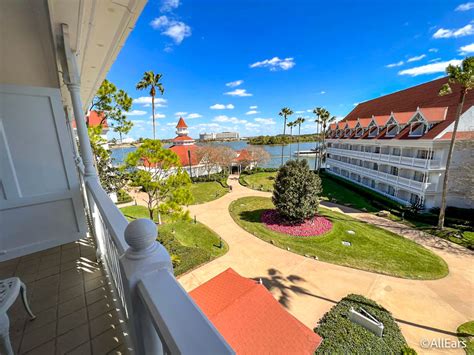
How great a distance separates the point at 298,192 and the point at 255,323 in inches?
448

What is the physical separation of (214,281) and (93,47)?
790cm

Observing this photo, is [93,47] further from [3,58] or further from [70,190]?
[70,190]

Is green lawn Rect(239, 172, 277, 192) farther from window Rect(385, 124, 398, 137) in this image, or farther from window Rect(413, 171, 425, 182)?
window Rect(413, 171, 425, 182)

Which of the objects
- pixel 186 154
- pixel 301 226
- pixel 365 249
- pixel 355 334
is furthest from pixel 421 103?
pixel 186 154

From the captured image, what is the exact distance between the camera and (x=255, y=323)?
6379 millimetres

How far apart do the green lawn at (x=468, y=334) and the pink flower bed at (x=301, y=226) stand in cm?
805

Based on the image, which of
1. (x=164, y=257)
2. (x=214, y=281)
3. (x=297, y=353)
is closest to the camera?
(x=164, y=257)

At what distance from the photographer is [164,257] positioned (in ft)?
3.56

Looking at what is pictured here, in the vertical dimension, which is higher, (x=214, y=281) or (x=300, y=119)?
(x=300, y=119)

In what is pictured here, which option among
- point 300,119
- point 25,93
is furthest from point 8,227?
point 300,119

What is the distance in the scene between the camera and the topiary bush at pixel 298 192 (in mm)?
16266

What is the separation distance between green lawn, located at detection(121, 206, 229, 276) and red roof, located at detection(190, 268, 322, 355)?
4568 millimetres

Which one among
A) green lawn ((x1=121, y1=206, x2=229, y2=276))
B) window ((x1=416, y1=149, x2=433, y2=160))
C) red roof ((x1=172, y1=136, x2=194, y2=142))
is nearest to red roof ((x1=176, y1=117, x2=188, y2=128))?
red roof ((x1=172, y1=136, x2=194, y2=142))

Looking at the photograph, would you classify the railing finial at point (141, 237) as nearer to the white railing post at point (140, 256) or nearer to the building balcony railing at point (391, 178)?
the white railing post at point (140, 256)
